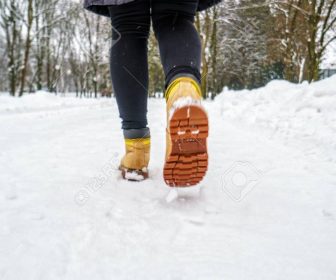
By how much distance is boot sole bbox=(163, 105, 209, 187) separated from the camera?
0.87 meters

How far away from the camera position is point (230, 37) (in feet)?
57.5

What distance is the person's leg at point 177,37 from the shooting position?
1.00 m

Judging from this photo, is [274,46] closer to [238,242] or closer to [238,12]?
[238,12]

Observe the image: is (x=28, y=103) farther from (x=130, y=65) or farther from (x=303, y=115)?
(x=130, y=65)

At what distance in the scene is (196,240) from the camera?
2.32 ft

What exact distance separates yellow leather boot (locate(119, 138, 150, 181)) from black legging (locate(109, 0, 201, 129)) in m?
0.06

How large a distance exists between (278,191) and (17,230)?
79 cm

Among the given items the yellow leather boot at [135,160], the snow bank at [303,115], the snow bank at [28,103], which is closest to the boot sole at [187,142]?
the yellow leather boot at [135,160]

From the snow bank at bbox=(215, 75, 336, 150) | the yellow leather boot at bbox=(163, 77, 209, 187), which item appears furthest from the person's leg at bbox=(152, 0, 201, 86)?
the snow bank at bbox=(215, 75, 336, 150)

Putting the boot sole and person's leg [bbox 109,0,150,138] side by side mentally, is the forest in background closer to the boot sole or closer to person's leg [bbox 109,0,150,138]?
person's leg [bbox 109,0,150,138]

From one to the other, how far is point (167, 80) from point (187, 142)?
0.24 m

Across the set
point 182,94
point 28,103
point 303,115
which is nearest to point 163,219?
point 182,94

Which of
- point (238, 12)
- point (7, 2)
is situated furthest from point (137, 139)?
point (7, 2)

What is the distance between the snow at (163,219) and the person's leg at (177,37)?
393mm
